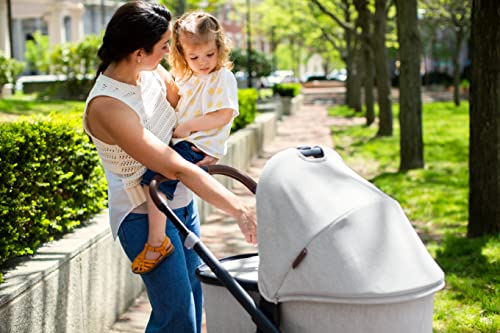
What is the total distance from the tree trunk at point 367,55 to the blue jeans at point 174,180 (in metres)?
17.0

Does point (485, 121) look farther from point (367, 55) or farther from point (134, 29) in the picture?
point (367, 55)

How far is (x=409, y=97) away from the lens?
12875mm

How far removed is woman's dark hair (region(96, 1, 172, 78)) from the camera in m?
3.06

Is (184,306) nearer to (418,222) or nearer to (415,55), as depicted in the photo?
(418,222)

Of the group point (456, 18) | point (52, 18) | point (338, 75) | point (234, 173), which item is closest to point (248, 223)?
point (234, 173)

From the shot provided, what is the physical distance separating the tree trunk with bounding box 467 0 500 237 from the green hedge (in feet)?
11.3

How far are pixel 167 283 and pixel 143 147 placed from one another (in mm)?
552

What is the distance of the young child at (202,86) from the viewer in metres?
3.53

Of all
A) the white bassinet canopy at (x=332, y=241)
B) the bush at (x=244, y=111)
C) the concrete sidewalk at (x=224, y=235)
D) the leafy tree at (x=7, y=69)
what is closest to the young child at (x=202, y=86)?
the white bassinet canopy at (x=332, y=241)

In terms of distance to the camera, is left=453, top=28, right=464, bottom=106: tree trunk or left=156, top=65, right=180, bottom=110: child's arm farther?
left=453, top=28, right=464, bottom=106: tree trunk

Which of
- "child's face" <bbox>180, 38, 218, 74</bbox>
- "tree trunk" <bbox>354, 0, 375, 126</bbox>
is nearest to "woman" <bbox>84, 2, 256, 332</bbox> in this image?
"child's face" <bbox>180, 38, 218, 74</bbox>

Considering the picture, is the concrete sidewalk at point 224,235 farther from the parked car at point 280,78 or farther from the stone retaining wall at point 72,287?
the parked car at point 280,78

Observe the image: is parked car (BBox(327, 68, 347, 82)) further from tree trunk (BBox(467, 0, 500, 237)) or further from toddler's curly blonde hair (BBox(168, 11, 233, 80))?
toddler's curly blonde hair (BBox(168, 11, 233, 80))

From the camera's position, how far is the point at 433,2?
35.9 meters
